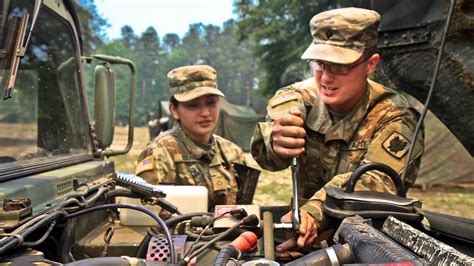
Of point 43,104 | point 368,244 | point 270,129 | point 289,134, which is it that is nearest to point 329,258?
point 368,244

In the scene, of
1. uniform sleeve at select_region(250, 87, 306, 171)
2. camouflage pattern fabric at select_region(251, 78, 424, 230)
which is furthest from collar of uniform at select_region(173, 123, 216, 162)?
uniform sleeve at select_region(250, 87, 306, 171)

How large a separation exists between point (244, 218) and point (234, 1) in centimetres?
2179

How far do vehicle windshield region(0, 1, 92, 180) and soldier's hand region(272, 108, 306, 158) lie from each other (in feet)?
3.39

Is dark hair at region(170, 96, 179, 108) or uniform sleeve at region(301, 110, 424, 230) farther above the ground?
dark hair at region(170, 96, 179, 108)

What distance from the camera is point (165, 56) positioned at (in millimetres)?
84750

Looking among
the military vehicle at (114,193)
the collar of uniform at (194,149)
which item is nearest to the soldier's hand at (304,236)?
the military vehicle at (114,193)

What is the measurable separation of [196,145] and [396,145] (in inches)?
69.5

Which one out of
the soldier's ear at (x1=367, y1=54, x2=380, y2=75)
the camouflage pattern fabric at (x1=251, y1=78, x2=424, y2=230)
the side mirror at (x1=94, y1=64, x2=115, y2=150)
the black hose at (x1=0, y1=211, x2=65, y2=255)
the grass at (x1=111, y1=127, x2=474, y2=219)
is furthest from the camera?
the grass at (x1=111, y1=127, x2=474, y2=219)

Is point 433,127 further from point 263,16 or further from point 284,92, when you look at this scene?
point 263,16

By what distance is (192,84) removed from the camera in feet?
12.3

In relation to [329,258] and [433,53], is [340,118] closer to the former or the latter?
[433,53]

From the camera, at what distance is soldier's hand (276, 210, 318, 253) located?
5.85 feet

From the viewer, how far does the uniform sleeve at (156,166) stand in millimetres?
3246

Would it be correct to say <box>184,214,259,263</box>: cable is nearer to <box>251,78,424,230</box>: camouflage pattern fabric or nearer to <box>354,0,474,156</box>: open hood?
<box>251,78,424,230</box>: camouflage pattern fabric
